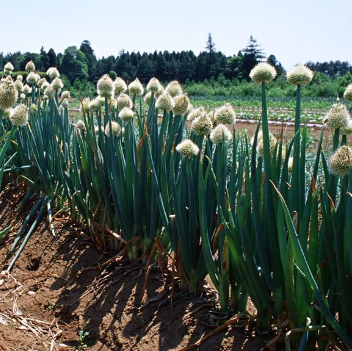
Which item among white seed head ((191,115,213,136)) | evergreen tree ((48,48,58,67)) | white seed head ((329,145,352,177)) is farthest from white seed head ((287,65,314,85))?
evergreen tree ((48,48,58,67))

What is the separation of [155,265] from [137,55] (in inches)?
2256

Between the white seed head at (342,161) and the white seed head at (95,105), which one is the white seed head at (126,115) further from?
the white seed head at (342,161)

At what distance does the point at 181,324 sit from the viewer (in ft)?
6.23

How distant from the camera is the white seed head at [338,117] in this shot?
4.76 feet

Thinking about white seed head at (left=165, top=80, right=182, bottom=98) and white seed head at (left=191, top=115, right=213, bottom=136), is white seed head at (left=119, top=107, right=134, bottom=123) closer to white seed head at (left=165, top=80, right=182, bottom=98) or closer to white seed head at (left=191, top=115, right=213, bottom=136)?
white seed head at (left=165, top=80, right=182, bottom=98)

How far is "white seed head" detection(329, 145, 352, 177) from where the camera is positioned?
1.36 m

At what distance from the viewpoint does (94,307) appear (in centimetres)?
224

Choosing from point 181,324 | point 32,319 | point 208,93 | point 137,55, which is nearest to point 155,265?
point 181,324

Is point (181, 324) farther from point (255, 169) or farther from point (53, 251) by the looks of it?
point (53, 251)

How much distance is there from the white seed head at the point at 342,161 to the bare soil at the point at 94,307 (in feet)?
2.35

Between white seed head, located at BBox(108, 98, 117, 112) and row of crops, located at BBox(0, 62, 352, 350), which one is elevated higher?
white seed head, located at BBox(108, 98, 117, 112)

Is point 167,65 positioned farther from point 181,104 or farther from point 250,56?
point 181,104

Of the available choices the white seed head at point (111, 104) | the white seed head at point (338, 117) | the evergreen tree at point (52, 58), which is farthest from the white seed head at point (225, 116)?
the evergreen tree at point (52, 58)

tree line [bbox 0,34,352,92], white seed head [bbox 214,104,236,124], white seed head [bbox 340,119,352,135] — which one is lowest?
white seed head [bbox 340,119,352,135]
